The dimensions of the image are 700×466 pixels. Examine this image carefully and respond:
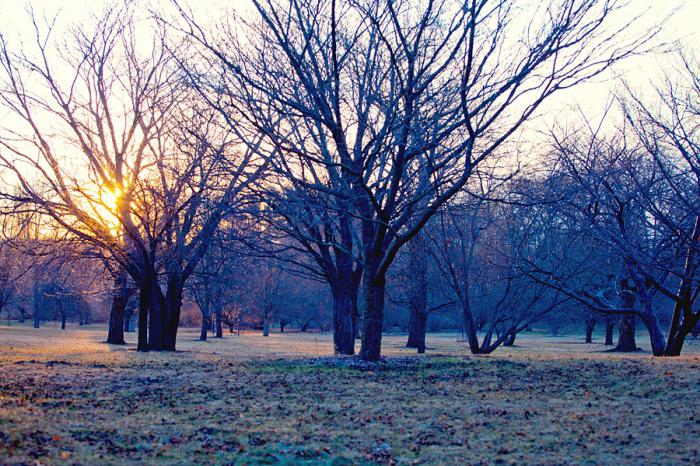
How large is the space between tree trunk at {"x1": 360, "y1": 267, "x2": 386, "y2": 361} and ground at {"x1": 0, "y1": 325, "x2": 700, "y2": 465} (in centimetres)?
86

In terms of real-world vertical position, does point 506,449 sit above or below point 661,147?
below

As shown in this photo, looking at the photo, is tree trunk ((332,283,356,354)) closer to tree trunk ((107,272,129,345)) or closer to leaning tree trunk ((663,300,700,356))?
leaning tree trunk ((663,300,700,356))

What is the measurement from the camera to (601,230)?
582 inches

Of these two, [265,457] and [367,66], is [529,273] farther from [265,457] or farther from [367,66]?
[265,457]

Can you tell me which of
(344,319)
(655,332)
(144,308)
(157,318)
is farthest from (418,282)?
(655,332)

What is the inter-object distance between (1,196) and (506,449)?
15330 millimetres

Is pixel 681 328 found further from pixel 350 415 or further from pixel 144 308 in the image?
pixel 144 308

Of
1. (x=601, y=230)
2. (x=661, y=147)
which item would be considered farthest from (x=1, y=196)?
(x=661, y=147)

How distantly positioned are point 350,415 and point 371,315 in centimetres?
476

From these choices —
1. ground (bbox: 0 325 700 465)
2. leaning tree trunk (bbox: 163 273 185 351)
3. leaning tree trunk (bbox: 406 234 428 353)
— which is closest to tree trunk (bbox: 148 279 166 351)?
leaning tree trunk (bbox: 163 273 185 351)

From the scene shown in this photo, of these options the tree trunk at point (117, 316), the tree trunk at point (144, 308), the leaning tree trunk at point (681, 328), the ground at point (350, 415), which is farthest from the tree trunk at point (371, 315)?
the tree trunk at point (117, 316)

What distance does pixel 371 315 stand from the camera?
11.9 metres

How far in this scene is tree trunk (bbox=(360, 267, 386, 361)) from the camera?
1182 cm

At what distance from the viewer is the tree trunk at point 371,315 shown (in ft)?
38.8
